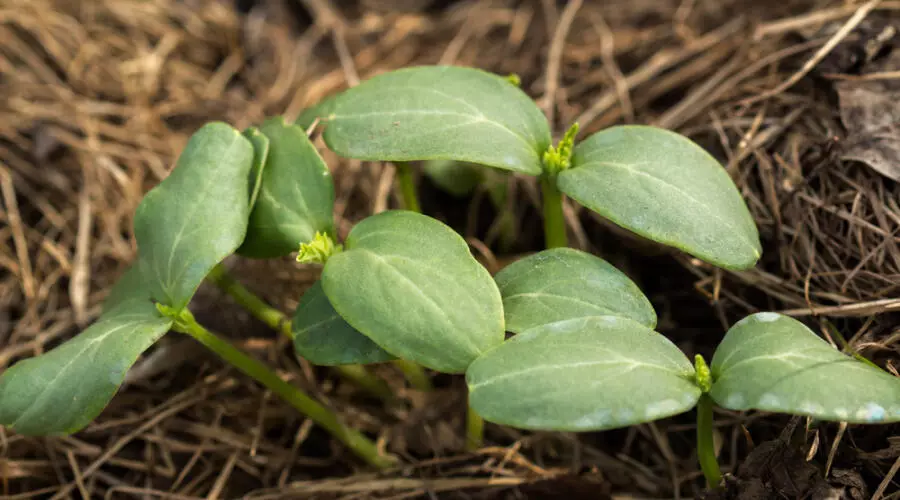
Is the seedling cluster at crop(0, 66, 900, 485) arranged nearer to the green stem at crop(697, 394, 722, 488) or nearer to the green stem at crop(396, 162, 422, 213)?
the green stem at crop(697, 394, 722, 488)

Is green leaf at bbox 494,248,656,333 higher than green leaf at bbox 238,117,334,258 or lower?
lower

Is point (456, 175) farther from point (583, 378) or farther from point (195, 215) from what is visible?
point (583, 378)

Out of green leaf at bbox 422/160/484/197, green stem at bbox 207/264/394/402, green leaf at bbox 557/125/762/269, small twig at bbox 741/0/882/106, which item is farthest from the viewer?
green leaf at bbox 422/160/484/197

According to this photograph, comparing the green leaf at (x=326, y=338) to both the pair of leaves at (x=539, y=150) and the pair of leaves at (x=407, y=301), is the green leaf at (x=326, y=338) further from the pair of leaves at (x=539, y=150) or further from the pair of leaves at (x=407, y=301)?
the pair of leaves at (x=539, y=150)

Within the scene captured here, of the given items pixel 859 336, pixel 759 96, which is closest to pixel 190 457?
pixel 859 336

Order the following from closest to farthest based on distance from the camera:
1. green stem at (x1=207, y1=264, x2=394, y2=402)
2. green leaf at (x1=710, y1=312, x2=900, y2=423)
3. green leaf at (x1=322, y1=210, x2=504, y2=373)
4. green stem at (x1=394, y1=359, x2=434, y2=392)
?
green leaf at (x1=710, y1=312, x2=900, y2=423) → green leaf at (x1=322, y1=210, x2=504, y2=373) → green stem at (x1=207, y1=264, x2=394, y2=402) → green stem at (x1=394, y1=359, x2=434, y2=392)

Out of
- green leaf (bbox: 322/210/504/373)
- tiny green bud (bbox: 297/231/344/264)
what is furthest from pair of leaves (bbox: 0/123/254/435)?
green leaf (bbox: 322/210/504/373)

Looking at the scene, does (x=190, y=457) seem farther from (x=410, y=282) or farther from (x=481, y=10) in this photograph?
(x=481, y=10)
